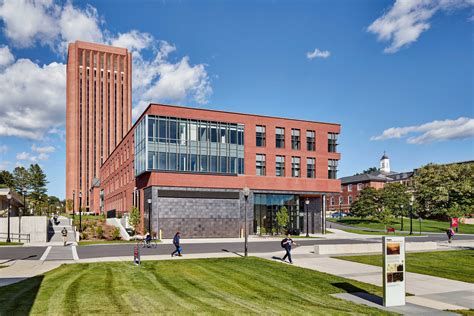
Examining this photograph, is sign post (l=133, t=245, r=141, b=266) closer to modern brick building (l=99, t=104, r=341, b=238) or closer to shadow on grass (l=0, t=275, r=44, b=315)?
shadow on grass (l=0, t=275, r=44, b=315)

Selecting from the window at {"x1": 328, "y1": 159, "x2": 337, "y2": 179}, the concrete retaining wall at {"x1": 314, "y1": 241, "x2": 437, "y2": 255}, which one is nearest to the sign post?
the concrete retaining wall at {"x1": 314, "y1": 241, "x2": 437, "y2": 255}

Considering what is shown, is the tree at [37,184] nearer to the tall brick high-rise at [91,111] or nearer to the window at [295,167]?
the tall brick high-rise at [91,111]

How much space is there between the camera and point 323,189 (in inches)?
2346

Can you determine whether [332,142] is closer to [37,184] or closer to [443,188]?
[443,188]

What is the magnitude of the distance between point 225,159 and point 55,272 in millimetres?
34618

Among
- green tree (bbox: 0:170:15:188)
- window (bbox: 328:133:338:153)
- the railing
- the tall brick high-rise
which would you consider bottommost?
the railing

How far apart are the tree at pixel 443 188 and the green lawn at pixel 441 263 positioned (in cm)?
5983

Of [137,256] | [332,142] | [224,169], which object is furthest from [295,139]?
[137,256]

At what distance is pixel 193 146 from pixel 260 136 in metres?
10.1

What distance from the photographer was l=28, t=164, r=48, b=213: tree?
11475 cm

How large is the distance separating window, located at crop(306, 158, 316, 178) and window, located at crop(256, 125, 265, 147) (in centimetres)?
777

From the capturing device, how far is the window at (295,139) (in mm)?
58559

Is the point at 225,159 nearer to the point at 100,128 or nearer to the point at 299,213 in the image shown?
the point at 299,213

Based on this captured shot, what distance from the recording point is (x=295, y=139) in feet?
193
